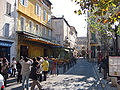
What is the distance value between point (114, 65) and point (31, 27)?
51.7 feet

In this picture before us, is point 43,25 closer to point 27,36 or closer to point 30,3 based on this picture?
point 30,3

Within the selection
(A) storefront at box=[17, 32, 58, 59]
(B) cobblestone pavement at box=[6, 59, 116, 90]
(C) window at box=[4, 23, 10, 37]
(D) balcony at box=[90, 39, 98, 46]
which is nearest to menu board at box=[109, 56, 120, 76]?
(B) cobblestone pavement at box=[6, 59, 116, 90]

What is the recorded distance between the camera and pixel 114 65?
711 cm

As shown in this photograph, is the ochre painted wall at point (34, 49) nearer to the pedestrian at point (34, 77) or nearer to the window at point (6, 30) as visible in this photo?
the window at point (6, 30)

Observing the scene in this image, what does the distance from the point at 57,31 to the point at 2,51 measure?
22354mm

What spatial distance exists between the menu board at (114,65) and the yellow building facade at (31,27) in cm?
1161

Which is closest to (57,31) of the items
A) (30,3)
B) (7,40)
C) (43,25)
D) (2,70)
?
(43,25)

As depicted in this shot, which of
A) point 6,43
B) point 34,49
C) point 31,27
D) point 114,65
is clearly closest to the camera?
point 114,65

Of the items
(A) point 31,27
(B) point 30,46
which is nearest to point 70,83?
(B) point 30,46

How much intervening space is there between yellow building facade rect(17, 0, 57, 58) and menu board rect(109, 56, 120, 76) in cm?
1161

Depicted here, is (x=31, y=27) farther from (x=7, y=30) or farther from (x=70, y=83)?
(x=70, y=83)

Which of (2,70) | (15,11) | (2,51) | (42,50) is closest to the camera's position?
(2,70)

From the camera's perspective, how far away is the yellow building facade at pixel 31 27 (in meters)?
17.4

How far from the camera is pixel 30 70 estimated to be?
752 cm
